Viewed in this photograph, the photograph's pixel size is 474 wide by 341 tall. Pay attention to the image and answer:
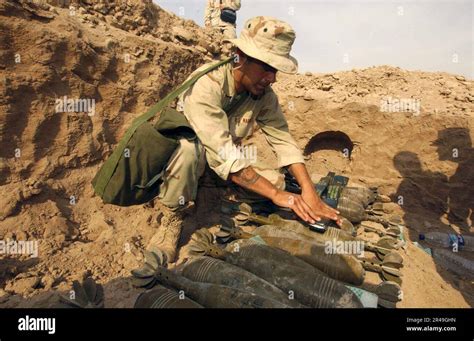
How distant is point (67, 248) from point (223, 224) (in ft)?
5.49

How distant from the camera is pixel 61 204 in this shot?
3.48 m

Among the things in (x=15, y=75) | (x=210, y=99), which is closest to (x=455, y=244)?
(x=210, y=99)

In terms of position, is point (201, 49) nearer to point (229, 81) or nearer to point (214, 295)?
point (229, 81)

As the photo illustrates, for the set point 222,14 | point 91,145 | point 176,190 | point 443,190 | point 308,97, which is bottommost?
point 443,190

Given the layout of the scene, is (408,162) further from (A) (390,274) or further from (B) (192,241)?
(B) (192,241)

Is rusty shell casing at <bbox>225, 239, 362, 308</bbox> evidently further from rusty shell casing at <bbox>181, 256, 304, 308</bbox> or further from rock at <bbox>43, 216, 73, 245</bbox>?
rock at <bbox>43, 216, 73, 245</bbox>

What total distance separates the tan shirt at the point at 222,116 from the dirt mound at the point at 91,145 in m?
1.26

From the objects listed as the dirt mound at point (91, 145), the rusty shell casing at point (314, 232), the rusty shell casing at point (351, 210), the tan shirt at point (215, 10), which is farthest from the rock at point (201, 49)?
the tan shirt at point (215, 10)

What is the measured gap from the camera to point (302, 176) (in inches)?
137

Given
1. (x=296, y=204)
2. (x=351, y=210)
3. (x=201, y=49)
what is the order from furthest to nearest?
(x=201, y=49) → (x=351, y=210) → (x=296, y=204)

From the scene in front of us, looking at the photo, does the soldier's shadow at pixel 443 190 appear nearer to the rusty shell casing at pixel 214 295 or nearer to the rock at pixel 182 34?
the rusty shell casing at pixel 214 295

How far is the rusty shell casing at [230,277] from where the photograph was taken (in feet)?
7.47

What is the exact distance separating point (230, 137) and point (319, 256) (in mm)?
1477

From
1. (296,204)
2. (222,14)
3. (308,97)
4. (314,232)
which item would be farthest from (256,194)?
(222,14)
